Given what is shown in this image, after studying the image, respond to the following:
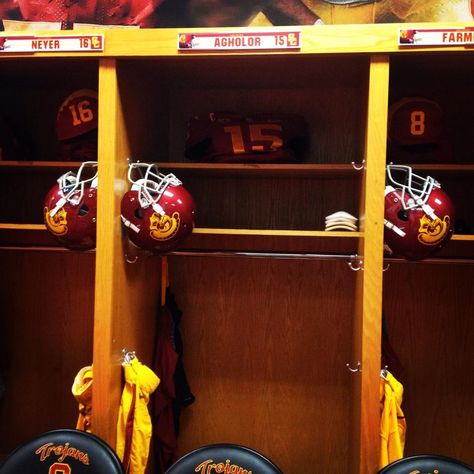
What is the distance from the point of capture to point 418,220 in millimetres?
1498

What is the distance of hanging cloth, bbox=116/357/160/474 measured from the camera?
164 centimetres

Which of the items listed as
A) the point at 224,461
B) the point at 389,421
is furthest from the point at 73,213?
the point at 389,421

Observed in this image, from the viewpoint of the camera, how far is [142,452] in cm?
164

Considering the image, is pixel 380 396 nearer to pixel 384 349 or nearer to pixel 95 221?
pixel 384 349

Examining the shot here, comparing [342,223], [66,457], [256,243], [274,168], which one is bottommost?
[66,457]


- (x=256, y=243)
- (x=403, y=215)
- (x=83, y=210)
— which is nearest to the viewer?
(x=403, y=215)

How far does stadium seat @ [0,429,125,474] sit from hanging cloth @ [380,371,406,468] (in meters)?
0.86

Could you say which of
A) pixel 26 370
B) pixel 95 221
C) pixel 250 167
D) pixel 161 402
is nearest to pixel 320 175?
pixel 250 167

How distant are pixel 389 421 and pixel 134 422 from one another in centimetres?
89

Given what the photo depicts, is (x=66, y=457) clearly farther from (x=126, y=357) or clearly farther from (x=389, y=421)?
(x=389, y=421)

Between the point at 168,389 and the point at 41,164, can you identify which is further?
the point at 168,389

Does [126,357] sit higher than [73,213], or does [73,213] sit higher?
[73,213]

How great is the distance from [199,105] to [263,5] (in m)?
0.53

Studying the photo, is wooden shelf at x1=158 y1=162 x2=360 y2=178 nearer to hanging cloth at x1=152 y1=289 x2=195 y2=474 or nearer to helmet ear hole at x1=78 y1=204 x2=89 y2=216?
helmet ear hole at x1=78 y1=204 x2=89 y2=216
